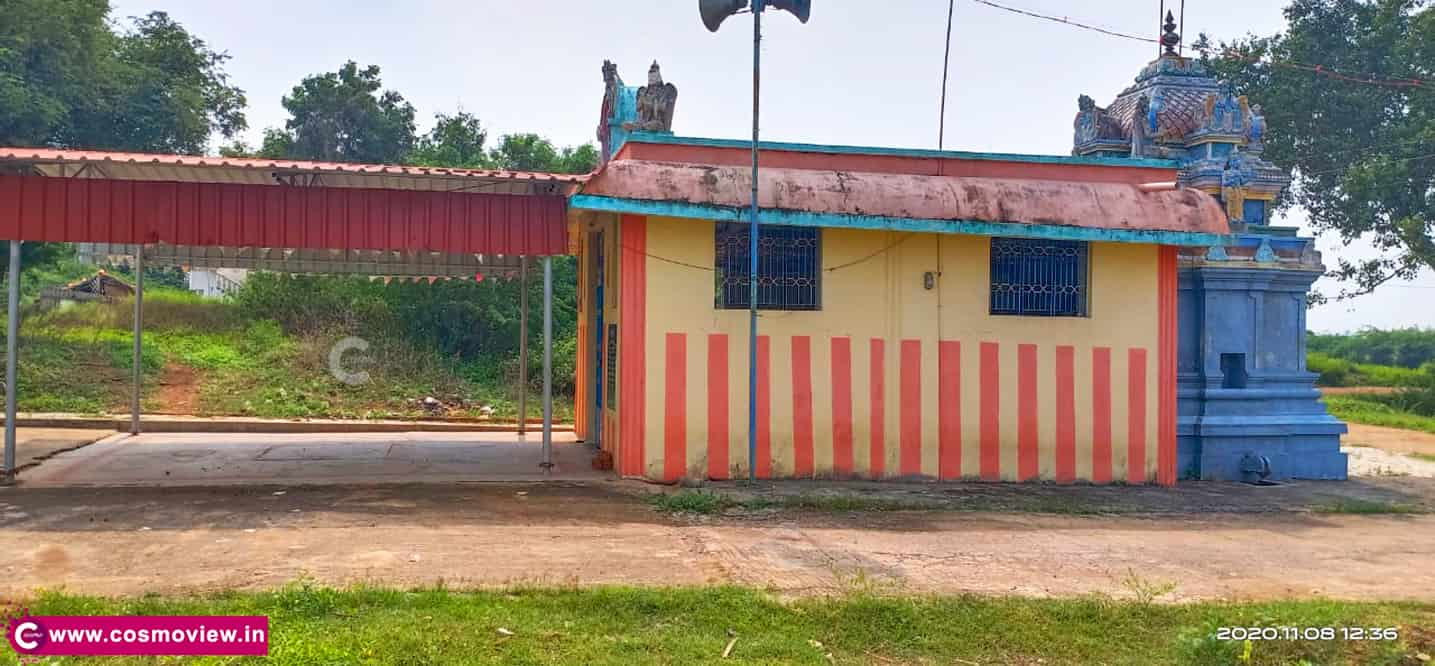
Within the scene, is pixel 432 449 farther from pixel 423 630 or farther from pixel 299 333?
pixel 299 333

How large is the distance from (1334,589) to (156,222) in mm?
10384

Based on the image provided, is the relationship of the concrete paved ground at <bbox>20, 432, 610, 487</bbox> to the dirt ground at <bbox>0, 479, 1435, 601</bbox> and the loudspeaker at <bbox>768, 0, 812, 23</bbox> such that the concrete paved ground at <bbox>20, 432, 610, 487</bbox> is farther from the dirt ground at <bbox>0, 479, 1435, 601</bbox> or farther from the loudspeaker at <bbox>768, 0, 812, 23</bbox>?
the loudspeaker at <bbox>768, 0, 812, 23</bbox>

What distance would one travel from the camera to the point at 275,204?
10.2 meters

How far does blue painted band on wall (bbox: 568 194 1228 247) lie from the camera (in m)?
9.94

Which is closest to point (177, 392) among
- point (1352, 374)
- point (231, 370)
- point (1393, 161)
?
point (231, 370)

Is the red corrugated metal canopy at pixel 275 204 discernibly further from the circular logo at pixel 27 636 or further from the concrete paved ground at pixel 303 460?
the circular logo at pixel 27 636

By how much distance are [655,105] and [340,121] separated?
31196mm

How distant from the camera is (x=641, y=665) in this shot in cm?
468

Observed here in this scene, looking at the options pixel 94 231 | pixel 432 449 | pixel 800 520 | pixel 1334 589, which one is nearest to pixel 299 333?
pixel 432 449

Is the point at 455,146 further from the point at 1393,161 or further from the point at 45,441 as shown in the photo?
the point at 1393,161

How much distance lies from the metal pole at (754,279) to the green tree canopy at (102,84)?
1931cm

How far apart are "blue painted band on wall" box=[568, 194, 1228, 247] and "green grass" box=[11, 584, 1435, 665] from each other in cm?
480

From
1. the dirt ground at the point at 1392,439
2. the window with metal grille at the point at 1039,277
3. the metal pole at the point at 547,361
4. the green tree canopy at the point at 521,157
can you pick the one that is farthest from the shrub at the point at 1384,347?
the metal pole at the point at 547,361

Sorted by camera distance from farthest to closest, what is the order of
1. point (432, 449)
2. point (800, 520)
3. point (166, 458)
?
point (432, 449) < point (166, 458) < point (800, 520)
